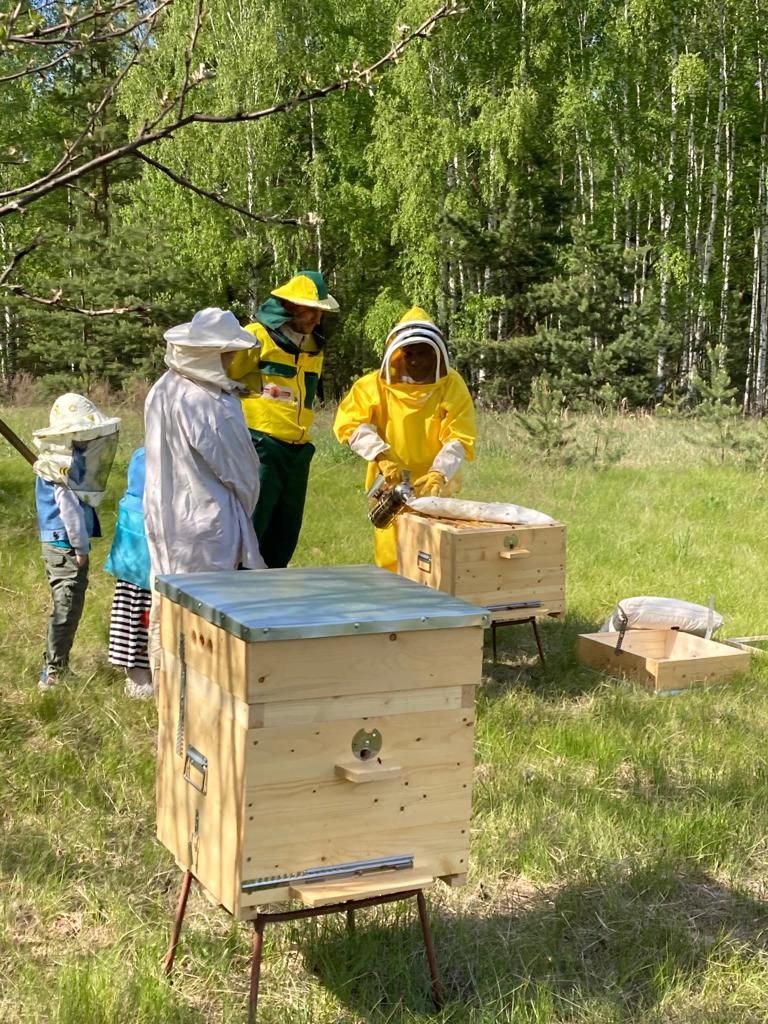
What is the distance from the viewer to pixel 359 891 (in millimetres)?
2738

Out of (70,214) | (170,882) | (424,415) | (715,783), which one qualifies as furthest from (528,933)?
(70,214)

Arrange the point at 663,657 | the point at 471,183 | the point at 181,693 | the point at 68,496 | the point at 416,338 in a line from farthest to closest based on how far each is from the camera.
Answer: the point at 471,183, the point at 663,657, the point at 416,338, the point at 68,496, the point at 181,693

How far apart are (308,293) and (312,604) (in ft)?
10.9

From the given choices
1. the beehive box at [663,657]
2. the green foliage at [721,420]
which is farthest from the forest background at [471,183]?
the beehive box at [663,657]

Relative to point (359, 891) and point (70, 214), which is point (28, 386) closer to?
point (70, 214)

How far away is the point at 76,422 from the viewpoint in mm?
5465

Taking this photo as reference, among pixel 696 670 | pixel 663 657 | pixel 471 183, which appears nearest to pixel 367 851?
pixel 696 670

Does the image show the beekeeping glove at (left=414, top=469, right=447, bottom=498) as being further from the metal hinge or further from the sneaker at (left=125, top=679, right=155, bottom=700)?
the metal hinge

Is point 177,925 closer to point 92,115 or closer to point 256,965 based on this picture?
point 256,965

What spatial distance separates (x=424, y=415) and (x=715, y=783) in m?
2.67

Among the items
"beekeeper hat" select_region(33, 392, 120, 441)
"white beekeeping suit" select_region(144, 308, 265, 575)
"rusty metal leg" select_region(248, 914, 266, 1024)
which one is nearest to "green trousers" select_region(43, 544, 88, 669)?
"beekeeper hat" select_region(33, 392, 120, 441)

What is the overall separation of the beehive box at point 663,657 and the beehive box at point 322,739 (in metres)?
3.51

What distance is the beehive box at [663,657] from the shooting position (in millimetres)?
6223

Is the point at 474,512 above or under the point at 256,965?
above
